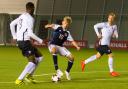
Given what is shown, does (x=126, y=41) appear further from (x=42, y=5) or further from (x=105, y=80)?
(x=105, y=80)

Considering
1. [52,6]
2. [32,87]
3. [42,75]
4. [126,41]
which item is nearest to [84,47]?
[126,41]

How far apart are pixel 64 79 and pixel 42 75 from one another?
1.79 m

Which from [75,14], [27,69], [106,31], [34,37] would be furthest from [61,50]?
[75,14]

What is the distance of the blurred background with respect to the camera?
50.3 metres

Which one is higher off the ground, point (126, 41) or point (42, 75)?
point (42, 75)

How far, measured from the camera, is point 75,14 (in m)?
52.7

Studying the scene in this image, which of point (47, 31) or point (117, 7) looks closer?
point (117, 7)

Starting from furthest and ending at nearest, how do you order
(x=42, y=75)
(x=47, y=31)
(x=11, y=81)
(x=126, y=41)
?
(x=47, y=31), (x=126, y=41), (x=42, y=75), (x=11, y=81)

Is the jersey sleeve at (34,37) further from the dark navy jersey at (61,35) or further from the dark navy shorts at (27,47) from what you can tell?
the dark navy jersey at (61,35)

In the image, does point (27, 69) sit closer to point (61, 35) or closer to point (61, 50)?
point (61, 50)

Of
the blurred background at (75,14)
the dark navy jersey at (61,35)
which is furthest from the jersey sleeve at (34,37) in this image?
the blurred background at (75,14)

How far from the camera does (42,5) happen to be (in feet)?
178

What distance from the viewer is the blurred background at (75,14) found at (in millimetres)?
50312

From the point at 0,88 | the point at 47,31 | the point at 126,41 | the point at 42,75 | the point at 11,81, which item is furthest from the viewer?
the point at 47,31
